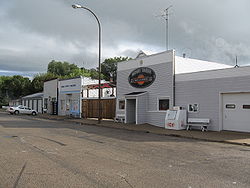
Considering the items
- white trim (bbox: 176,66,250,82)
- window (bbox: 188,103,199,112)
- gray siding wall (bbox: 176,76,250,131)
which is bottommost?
window (bbox: 188,103,199,112)

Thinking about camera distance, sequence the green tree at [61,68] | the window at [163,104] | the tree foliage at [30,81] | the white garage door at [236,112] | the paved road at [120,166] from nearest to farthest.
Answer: the paved road at [120,166] < the white garage door at [236,112] < the window at [163,104] < the tree foliage at [30,81] < the green tree at [61,68]

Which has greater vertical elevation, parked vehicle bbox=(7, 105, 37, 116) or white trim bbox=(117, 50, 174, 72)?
white trim bbox=(117, 50, 174, 72)

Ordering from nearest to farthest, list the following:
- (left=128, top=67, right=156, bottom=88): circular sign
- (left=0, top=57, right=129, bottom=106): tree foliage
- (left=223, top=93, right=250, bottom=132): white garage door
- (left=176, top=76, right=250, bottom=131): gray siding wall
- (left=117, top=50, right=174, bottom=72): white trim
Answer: (left=223, top=93, right=250, bottom=132): white garage door, (left=176, top=76, right=250, bottom=131): gray siding wall, (left=117, top=50, right=174, bottom=72): white trim, (left=128, top=67, right=156, bottom=88): circular sign, (left=0, top=57, right=129, bottom=106): tree foliage

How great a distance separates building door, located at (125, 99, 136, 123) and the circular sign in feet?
4.88

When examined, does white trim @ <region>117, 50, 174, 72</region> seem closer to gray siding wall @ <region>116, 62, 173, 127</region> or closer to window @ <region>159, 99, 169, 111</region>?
gray siding wall @ <region>116, 62, 173, 127</region>

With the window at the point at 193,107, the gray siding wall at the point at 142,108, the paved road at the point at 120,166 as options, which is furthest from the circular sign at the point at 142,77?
the paved road at the point at 120,166

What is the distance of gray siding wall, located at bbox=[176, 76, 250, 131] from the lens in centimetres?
1596

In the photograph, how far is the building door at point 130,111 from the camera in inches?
915

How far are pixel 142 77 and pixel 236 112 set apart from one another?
8843mm

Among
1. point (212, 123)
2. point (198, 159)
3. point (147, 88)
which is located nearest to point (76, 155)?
point (198, 159)

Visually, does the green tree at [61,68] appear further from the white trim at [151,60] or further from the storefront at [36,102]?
the white trim at [151,60]

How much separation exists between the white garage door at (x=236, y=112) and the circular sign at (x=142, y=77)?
22.0ft

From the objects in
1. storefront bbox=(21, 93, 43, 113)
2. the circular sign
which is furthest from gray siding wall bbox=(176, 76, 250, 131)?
storefront bbox=(21, 93, 43, 113)

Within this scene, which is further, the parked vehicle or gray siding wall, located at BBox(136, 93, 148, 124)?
the parked vehicle
